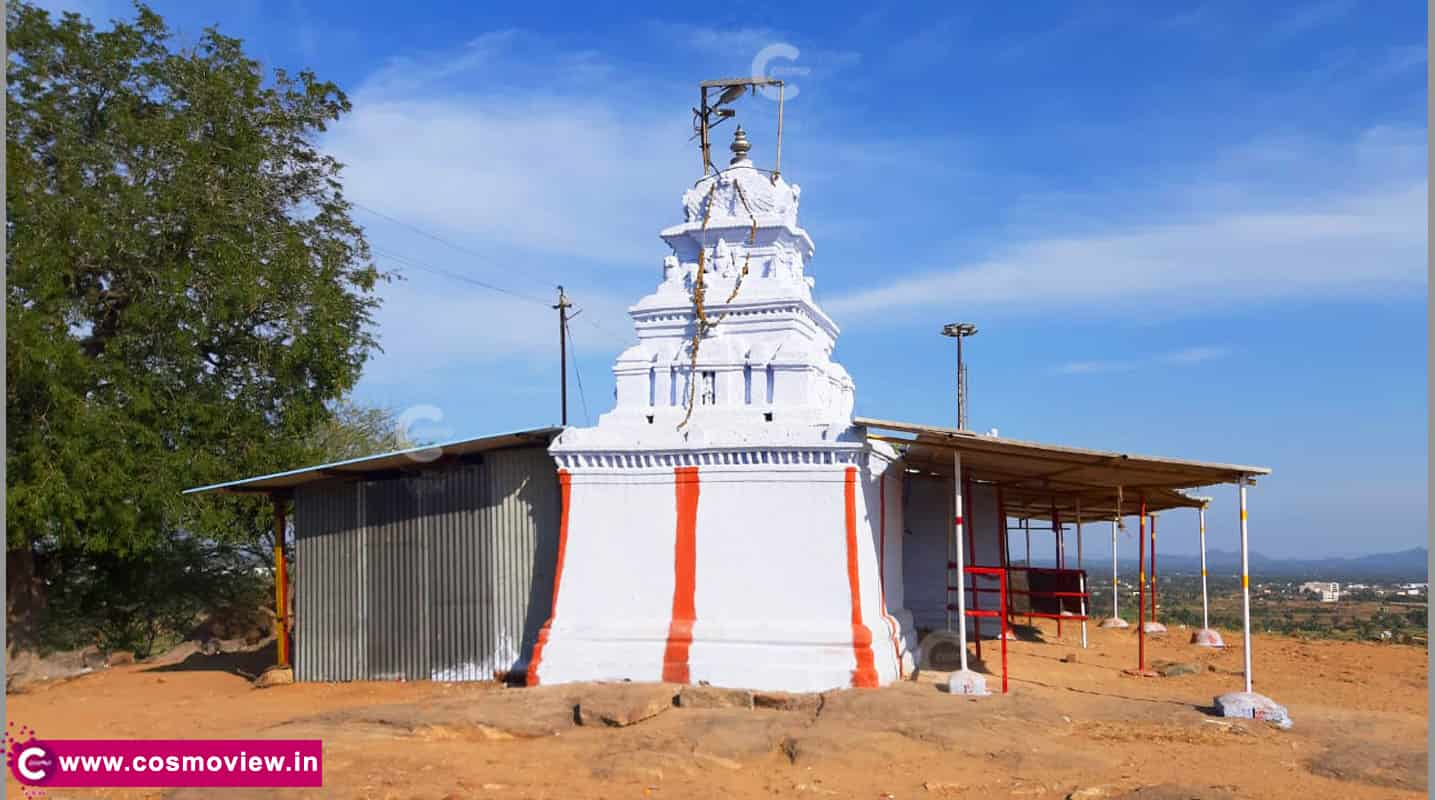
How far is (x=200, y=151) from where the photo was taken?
2072 centimetres

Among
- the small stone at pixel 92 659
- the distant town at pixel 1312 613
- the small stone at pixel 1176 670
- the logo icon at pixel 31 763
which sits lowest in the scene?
the distant town at pixel 1312 613

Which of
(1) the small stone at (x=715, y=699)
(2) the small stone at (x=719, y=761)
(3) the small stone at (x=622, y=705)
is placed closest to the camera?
(2) the small stone at (x=719, y=761)

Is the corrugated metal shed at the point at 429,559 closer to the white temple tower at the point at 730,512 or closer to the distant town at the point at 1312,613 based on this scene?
the white temple tower at the point at 730,512

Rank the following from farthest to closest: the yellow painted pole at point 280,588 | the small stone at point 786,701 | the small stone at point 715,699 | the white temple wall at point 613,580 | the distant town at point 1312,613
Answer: the distant town at point 1312,613 < the yellow painted pole at point 280,588 < the white temple wall at point 613,580 < the small stone at point 715,699 < the small stone at point 786,701

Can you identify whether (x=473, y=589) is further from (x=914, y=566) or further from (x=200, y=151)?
(x=200, y=151)

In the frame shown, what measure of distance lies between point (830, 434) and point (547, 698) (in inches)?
173

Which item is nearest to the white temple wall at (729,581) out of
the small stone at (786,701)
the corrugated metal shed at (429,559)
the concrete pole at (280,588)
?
the small stone at (786,701)

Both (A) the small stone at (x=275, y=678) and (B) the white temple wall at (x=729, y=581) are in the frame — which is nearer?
(B) the white temple wall at (x=729, y=581)

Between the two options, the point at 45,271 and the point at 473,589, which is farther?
the point at 45,271

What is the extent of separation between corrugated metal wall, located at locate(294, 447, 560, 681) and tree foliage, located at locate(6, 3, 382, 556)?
4.85m

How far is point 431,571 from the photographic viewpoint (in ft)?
51.4

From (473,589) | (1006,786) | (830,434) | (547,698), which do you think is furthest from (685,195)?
(1006,786)

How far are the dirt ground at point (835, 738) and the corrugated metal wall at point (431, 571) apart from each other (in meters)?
0.65

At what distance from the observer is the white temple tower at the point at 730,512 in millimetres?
13539
